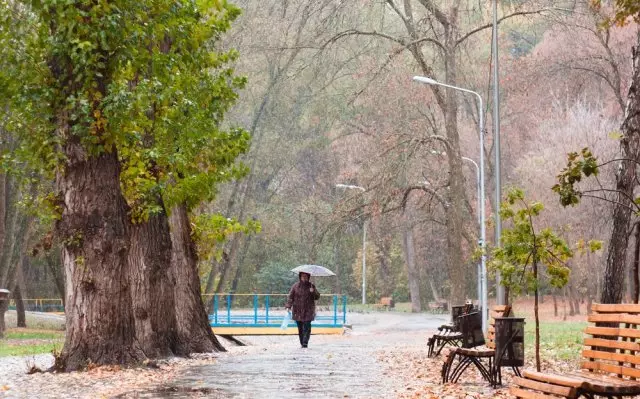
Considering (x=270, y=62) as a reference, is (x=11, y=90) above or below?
below

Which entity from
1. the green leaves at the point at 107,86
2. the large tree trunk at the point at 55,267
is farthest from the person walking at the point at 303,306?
the large tree trunk at the point at 55,267

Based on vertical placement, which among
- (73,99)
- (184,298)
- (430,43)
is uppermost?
(430,43)

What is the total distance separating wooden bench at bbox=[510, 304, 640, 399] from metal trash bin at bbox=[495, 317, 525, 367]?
265 centimetres

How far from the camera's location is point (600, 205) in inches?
1837

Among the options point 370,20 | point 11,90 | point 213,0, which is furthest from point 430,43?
point 11,90

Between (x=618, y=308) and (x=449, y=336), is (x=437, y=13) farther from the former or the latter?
(x=618, y=308)

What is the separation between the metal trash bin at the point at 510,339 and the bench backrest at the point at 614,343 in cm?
291

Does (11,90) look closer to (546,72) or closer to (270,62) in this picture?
(270,62)

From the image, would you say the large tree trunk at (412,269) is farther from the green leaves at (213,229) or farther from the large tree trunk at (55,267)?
the green leaves at (213,229)

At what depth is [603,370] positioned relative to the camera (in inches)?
399

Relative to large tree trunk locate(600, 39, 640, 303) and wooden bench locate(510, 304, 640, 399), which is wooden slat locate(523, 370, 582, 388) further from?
large tree trunk locate(600, 39, 640, 303)

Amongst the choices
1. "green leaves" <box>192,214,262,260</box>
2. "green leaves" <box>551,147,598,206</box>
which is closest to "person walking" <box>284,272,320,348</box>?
"green leaves" <box>192,214,262,260</box>

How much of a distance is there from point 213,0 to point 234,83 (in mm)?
2032

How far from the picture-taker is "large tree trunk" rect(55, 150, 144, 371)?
56.4 ft
